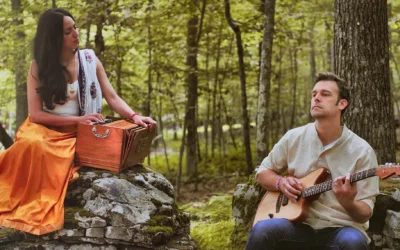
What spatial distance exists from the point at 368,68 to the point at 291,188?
207 cm

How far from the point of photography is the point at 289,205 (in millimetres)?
2994

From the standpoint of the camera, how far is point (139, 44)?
921 centimetres

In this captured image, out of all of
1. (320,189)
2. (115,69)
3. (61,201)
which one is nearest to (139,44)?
(115,69)

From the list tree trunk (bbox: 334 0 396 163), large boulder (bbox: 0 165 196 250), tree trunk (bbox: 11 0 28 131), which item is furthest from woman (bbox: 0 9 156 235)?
tree trunk (bbox: 11 0 28 131)

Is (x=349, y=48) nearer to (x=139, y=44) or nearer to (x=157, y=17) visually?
(x=157, y=17)

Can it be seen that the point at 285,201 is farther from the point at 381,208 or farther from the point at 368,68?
the point at 368,68

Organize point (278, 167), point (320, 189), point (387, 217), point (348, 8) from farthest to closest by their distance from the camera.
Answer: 1. point (348, 8)
2. point (387, 217)
3. point (278, 167)
4. point (320, 189)

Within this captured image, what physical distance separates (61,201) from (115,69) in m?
5.83

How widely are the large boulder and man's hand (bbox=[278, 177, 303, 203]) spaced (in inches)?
37.0

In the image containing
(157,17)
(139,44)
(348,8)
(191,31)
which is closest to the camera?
(348,8)

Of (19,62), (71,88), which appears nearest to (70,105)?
(71,88)

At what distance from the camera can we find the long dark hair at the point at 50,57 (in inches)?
137

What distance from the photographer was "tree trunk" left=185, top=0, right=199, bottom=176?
9.12m

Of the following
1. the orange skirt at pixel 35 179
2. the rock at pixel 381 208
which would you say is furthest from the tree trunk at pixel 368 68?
the orange skirt at pixel 35 179
